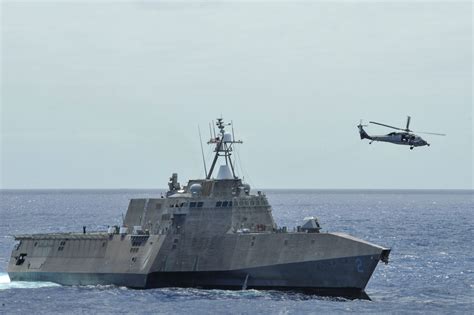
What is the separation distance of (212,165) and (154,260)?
24.4ft

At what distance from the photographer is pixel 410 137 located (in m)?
63.4

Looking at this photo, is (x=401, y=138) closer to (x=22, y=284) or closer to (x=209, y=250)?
(x=209, y=250)

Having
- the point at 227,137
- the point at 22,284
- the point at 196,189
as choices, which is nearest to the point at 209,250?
the point at 196,189

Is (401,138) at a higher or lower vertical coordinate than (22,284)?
higher

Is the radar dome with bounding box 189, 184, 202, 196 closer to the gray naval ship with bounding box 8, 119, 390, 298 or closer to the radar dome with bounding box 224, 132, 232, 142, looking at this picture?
the gray naval ship with bounding box 8, 119, 390, 298

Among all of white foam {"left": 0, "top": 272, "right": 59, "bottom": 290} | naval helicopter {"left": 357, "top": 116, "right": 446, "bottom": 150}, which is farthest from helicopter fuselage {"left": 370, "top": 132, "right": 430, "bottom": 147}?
white foam {"left": 0, "top": 272, "right": 59, "bottom": 290}

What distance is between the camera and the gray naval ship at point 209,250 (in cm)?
5769

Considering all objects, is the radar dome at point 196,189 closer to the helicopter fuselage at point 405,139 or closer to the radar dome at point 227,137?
the radar dome at point 227,137

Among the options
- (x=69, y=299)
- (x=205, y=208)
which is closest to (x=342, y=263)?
(x=205, y=208)

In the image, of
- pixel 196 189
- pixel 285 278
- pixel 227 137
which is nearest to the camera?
pixel 285 278

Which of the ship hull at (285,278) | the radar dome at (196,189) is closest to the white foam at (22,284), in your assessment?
the ship hull at (285,278)

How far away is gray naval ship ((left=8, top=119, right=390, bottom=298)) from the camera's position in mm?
57688

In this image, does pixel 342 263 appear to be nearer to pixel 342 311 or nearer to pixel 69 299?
pixel 342 311

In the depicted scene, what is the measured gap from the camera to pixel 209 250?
201 ft
